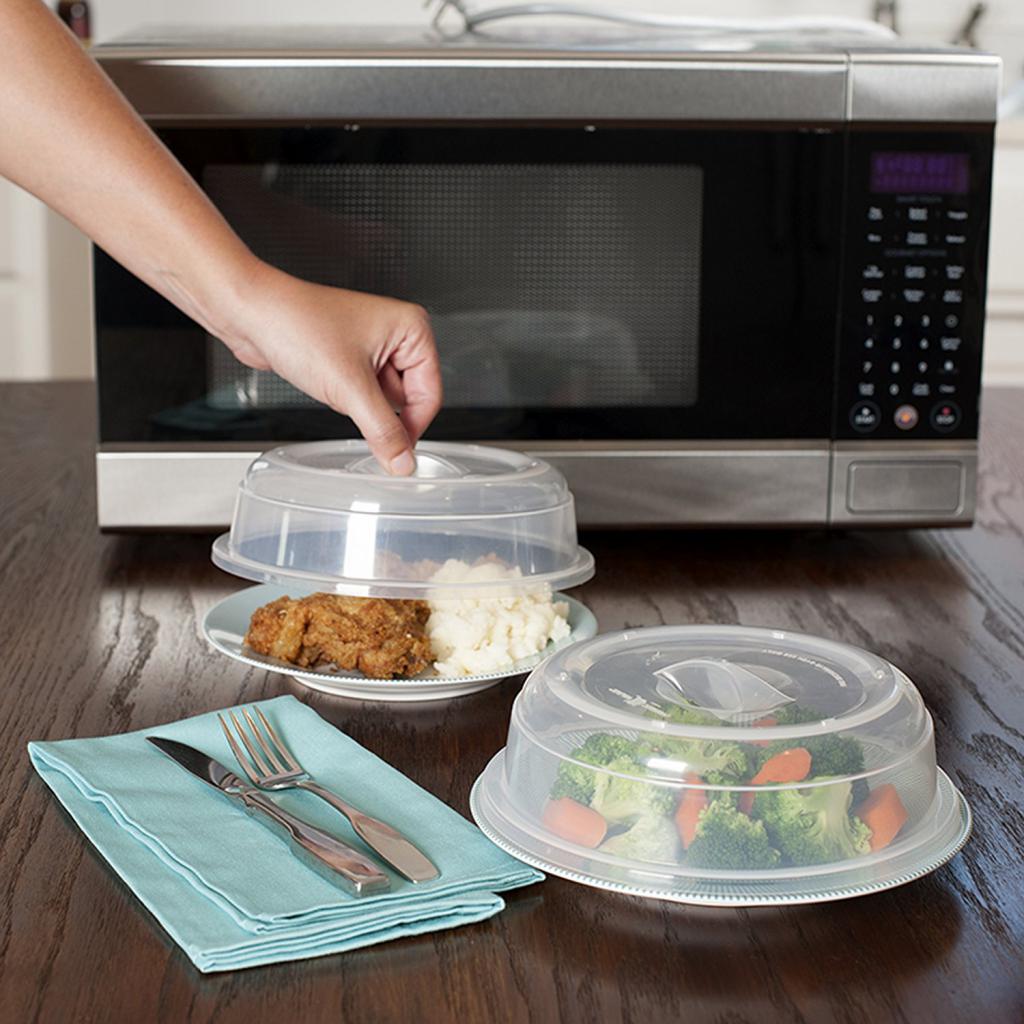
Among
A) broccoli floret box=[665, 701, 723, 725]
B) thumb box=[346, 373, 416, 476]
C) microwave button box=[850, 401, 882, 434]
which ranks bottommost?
broccoli floret box=[665, 701, 723, 725]

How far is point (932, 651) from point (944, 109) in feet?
1.42

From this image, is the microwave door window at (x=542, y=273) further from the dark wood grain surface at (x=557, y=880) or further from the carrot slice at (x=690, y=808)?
the carrot slice at (x=690, y=808)

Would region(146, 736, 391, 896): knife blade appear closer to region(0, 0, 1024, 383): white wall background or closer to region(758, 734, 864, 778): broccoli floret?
region(758, 734, 864, 778): broccoli floret

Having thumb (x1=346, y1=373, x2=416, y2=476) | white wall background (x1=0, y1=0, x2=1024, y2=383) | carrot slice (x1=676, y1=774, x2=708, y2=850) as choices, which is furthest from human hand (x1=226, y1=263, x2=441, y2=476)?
white wall background (x1=0, y1=0, x2=1024, y2=383)

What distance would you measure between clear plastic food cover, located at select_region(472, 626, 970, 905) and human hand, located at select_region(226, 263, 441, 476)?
0.27m

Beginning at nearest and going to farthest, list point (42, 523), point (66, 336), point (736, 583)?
point (736, 583)
point (42, 523)
point (66, 336)

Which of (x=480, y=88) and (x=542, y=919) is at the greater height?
(x=480, y=88)

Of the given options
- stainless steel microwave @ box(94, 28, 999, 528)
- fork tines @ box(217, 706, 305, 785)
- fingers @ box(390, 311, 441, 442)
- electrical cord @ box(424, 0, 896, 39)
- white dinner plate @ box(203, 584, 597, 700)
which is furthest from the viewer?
electrical cord @ box(424, 0, 896, 39)

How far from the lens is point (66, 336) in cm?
311

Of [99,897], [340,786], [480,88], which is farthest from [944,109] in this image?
[99,897]

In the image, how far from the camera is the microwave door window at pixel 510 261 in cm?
108

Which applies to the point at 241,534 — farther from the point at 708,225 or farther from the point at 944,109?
the point at 944,109

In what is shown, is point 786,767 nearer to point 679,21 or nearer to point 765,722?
point 765,722

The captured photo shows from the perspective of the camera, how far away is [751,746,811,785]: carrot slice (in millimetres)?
Result: 544
